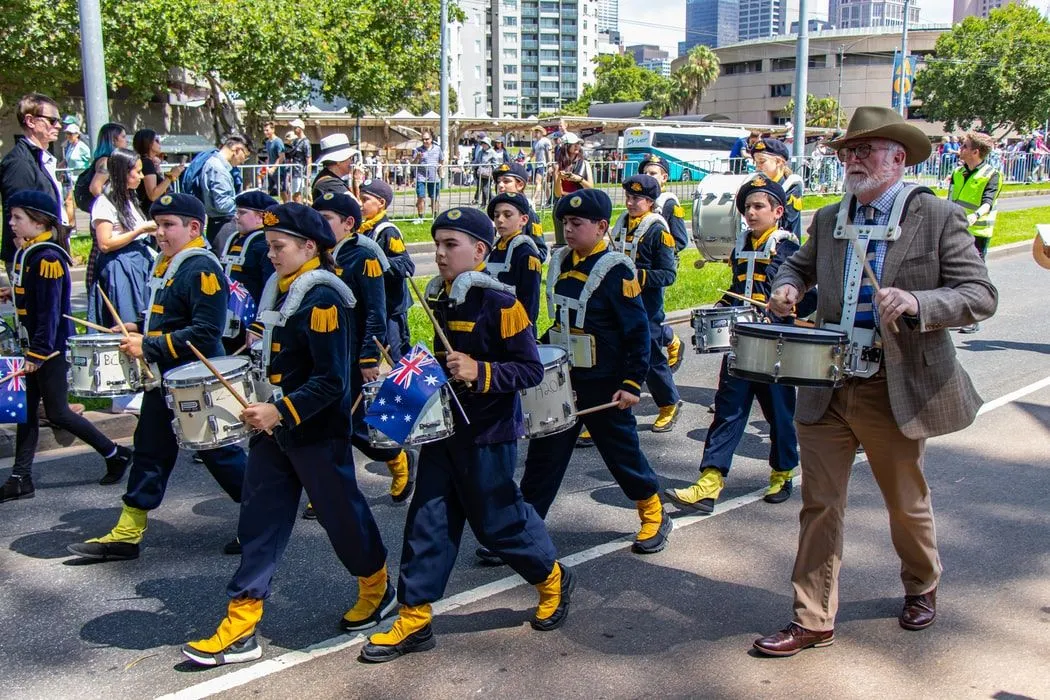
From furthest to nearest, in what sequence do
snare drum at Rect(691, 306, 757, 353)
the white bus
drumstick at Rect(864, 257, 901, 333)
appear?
the white bus, snare drum at Rect(691, 306, 757, 353), drumstick at Rect(864, 257, 901, 333)

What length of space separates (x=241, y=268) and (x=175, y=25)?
2651cm

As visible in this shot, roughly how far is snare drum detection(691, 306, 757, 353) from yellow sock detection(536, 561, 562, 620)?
2.29 meters

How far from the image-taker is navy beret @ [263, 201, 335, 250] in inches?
169

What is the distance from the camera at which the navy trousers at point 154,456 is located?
5.31 m

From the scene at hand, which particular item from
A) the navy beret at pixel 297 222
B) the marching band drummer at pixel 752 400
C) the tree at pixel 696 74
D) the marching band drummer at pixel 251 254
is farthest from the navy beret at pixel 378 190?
the tree at pixel 696 74

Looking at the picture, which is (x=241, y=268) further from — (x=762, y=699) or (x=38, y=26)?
(x=38, y=26)

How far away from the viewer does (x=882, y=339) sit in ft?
13.6

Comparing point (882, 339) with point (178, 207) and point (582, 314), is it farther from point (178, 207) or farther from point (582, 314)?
point (178, 207)

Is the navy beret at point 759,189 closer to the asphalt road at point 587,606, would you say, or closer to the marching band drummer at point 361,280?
the asphalt road at point 587,606

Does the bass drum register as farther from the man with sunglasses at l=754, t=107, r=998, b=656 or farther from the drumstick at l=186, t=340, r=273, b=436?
the drumstick at l=186, t=340, r=273, b=436

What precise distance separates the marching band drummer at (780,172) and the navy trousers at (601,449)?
2624 millimetres

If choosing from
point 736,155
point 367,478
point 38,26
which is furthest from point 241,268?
point 38,26

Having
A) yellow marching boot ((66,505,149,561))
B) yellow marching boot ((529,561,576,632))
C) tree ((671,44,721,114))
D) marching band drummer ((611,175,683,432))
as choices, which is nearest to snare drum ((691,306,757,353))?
marching band drummer ((611,175,683,432))

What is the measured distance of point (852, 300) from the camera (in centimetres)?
419
